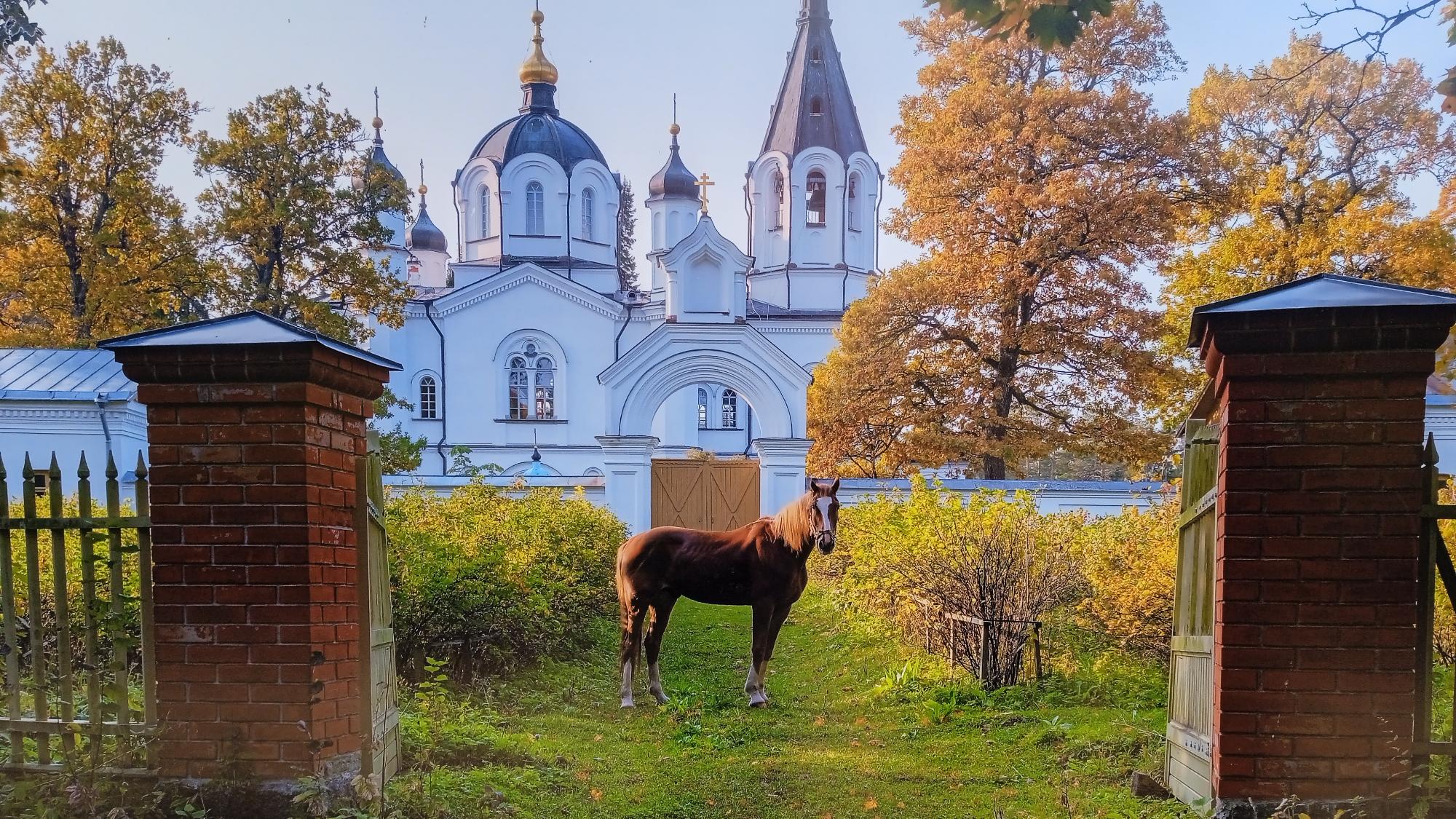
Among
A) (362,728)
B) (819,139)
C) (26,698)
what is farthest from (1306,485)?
(819,139)

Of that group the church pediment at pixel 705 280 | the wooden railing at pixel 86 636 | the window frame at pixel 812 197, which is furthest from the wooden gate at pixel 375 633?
the window frame at pixel 812 197

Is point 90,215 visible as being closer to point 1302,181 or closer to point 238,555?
point 238,555

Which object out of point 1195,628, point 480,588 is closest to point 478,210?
point 480,588

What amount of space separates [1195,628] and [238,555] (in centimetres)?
359

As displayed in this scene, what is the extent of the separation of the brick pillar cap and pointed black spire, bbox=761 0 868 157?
89.6ft

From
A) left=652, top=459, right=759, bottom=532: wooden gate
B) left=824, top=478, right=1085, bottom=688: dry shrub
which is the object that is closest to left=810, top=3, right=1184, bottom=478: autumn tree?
left=652, top=459, right=759, bottom=532: wooden gate

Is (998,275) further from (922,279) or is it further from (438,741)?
(438,741)

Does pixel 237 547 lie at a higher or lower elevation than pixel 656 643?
higher

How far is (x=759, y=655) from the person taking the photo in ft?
21.8

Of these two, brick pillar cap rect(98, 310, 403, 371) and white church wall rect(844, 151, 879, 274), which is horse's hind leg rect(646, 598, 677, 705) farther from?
white church wall rect(844, 151, 879, 274)

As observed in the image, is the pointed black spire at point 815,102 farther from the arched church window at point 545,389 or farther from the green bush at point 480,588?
the green bush at point 480,588

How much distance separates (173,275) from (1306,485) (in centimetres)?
1905

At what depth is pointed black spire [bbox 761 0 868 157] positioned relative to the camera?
97.3 ft

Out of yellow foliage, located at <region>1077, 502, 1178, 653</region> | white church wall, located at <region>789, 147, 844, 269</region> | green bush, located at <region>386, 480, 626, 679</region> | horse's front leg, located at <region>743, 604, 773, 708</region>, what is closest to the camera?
green bush, located at <region>386, 480, 626, 679</region>
